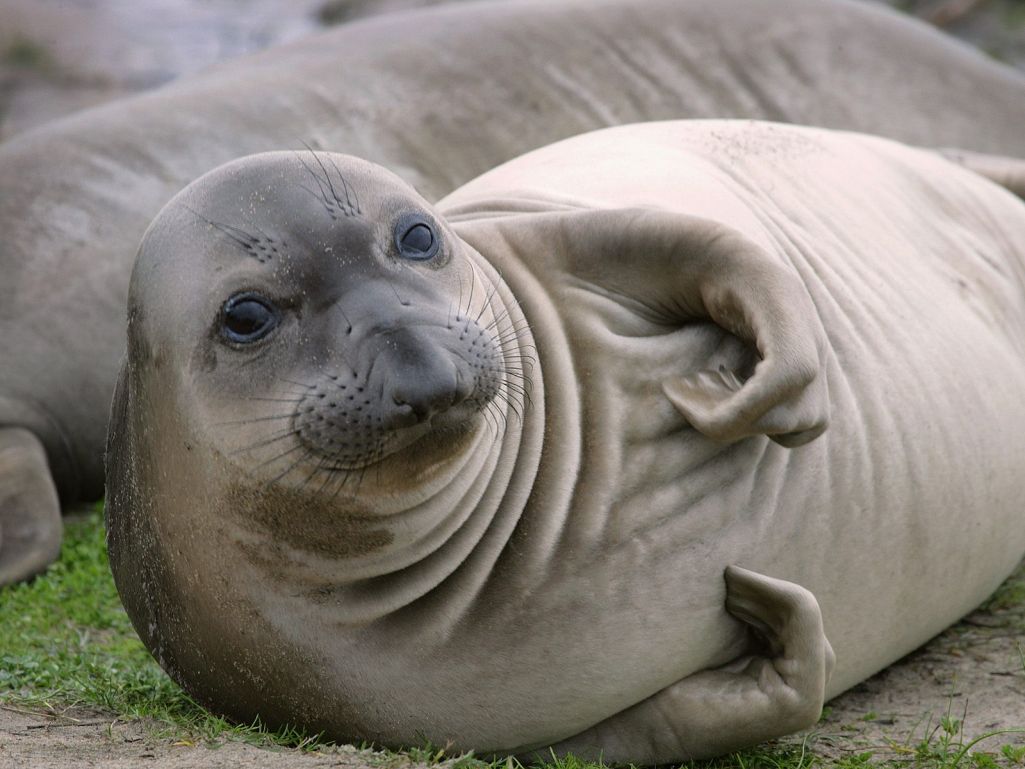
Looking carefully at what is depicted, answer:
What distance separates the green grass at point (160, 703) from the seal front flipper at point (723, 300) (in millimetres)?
688

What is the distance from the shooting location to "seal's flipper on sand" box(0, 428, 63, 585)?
5.27 metres

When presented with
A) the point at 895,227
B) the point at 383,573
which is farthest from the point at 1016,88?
the point at 383,573

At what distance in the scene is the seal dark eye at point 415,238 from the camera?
10.9 feet

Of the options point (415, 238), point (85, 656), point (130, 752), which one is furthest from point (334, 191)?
point (85, 656)

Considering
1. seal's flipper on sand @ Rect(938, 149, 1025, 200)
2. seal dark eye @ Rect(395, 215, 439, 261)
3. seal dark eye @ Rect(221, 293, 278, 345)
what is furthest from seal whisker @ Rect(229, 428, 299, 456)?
seal's flipper on sand @ Rect(938, 149, 1025, 200)

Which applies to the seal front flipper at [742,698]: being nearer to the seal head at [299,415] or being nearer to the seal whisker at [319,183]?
the seal head at [299,415]

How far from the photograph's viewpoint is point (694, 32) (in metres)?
7.07

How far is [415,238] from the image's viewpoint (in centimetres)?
335

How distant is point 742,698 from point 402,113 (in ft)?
12.2

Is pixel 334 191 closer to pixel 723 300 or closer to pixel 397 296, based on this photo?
pixel 397 296

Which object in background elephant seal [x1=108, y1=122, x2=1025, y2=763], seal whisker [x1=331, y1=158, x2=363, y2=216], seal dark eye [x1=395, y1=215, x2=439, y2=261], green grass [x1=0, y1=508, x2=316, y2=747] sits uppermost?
seal whisker [x1=331, y1=158, x2=363, y2=216]

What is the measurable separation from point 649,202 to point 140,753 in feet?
5.69

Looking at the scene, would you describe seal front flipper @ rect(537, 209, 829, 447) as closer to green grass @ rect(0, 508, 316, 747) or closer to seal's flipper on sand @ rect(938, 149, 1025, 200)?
green grass @ rect(0, 508, 316, 747)

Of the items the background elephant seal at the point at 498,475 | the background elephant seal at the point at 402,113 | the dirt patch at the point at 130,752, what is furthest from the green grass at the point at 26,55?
the dirt patch at the point at 130,752
